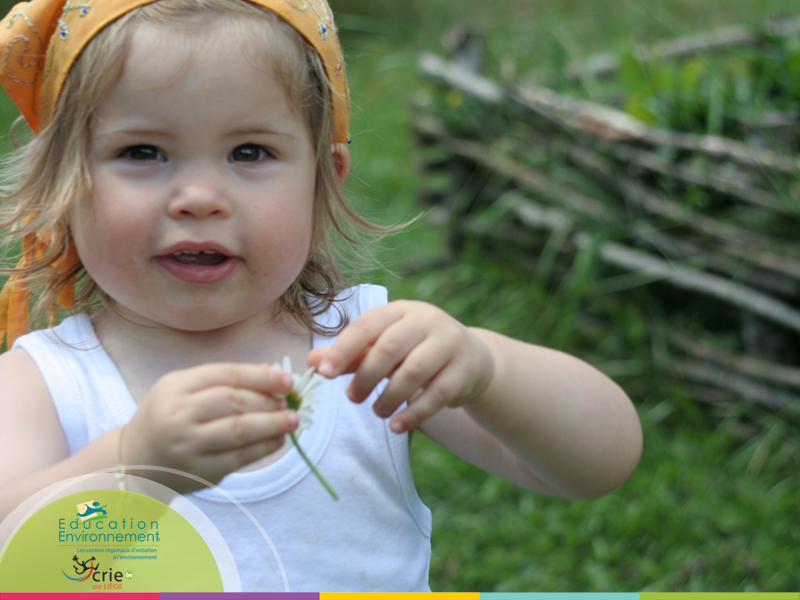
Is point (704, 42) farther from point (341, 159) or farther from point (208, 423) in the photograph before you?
point (208, 423)

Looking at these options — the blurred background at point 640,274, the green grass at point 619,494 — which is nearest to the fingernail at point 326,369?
the green grass at point 619,494

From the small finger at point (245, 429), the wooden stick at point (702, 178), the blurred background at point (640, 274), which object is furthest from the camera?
the wooden stick at point (702, 178)

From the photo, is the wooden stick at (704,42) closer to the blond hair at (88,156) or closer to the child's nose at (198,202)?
the blond hair at (88,156)

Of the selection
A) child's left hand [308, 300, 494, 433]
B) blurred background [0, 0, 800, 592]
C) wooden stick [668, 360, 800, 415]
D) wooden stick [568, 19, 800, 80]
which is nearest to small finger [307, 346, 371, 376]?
child's left hand [308, 300, 494, 433]

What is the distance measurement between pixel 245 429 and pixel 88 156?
55 centimetres

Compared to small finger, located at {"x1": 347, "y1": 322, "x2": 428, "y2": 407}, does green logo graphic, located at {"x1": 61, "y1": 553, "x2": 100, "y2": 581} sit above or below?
below

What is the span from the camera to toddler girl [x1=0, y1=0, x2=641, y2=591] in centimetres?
109

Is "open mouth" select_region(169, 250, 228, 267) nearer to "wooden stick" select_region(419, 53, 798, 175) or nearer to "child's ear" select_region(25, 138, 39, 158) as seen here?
"child's ear" select_region(25, 138, 39, 158)

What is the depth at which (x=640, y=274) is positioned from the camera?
3031 millimetres

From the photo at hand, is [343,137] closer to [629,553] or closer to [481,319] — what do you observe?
[629,553]

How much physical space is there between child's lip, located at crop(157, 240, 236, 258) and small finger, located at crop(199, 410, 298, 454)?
0.34 metres

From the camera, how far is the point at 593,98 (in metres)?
3.44

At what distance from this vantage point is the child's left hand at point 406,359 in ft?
3.18

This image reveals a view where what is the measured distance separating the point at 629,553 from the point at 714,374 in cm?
84
